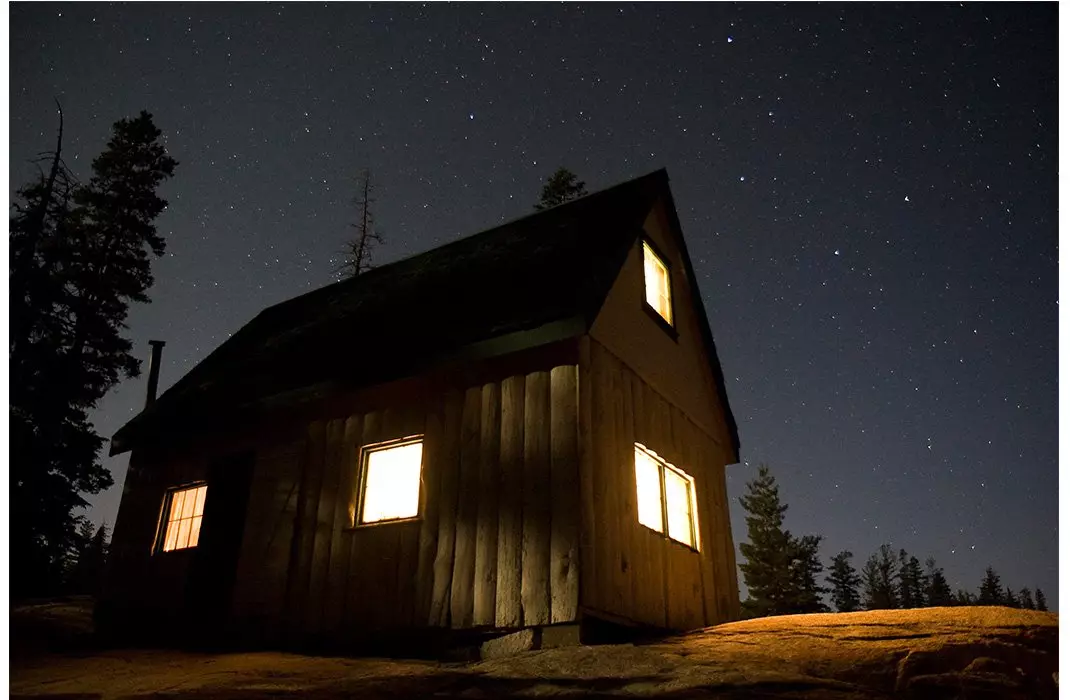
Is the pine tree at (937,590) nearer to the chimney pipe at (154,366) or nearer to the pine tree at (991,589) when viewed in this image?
the pine tree at (991,589)

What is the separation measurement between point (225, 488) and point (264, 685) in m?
5.69

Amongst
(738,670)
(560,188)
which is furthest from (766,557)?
(738,670)

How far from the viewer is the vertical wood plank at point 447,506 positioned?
8797mm

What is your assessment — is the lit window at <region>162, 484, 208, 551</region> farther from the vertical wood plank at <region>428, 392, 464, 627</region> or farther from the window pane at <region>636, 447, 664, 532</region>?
the window pane at <region>636, 447, 664, 532</region>

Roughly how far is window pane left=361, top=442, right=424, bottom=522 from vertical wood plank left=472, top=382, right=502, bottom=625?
4.28ft

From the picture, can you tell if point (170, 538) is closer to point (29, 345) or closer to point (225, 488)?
point (225, 488)

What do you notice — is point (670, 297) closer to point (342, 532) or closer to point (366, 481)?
point (366, 481)

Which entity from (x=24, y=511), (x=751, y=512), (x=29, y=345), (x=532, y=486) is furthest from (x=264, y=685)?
(x=751, y=512)

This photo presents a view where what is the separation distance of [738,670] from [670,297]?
7.11 metres

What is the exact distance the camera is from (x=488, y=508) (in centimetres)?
889

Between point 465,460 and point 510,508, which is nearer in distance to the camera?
point 510,508

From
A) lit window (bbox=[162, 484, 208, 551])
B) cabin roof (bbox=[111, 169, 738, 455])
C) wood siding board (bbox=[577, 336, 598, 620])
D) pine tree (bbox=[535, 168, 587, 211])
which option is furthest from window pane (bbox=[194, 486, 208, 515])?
pine tree (bbox=[535, 168, 587, 211])

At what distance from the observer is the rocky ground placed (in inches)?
230

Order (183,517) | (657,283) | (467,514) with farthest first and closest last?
(183,517), (657,283), (467,514)
